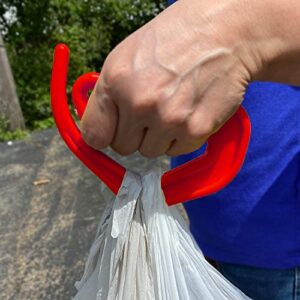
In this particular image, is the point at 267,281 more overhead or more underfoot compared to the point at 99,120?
more underfoot

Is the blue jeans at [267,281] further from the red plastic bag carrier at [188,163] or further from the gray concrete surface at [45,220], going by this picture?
the gray concrete surface at [45,220]

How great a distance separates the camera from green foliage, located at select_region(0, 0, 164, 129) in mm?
4602

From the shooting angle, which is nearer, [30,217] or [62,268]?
[62,268]

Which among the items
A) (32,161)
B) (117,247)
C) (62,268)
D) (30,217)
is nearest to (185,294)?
(117,247)

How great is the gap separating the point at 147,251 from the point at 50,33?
182 inches

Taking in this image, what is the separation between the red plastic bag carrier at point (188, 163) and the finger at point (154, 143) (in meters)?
0.08

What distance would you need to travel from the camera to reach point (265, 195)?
770mm

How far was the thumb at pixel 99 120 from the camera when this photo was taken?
47 cm

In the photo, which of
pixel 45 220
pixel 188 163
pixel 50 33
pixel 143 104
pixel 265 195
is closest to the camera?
pixel 143 104

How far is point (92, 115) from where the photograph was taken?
0.49 metres

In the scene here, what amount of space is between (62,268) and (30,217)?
1.45 feet

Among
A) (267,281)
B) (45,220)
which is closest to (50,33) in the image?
(45,220)

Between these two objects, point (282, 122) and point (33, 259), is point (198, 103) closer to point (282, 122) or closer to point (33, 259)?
point (282, 122)

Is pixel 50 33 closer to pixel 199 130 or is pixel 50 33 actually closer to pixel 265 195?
pixel 265 195
